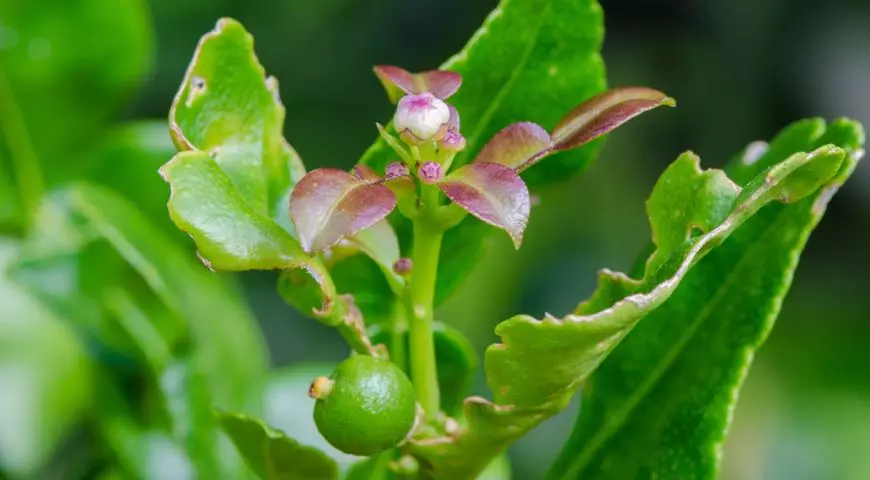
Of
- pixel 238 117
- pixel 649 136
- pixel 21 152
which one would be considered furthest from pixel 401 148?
pixel 649 136

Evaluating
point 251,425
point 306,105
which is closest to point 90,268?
point 251,425

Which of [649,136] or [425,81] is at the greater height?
[425,81]

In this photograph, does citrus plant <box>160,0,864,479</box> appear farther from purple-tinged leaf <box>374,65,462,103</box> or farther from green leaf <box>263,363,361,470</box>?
green leaf <box>263,363,361,470</box>

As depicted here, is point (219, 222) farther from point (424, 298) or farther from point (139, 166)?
point (139, 166)

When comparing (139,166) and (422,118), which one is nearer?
(422,118)

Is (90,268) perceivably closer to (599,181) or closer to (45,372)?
(45,372)

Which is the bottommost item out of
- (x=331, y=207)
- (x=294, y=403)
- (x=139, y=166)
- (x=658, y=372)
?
(x=294, y=403)

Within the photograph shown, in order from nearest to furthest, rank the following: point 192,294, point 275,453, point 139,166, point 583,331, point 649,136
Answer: point 583,331 < point 275,453 < point 192,294 < point 139,166 < point 649,136
